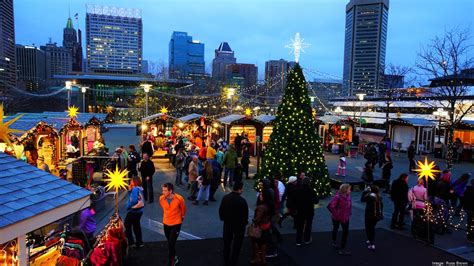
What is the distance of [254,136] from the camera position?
2117 cm

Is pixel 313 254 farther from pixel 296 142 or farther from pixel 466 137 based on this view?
pixel 466 137

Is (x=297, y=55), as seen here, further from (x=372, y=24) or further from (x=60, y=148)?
(x=372, y=24)

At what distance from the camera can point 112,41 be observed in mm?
166125

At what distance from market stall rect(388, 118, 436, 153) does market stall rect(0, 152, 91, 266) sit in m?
23.0

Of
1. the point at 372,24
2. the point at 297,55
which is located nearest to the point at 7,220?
the point at 297,55

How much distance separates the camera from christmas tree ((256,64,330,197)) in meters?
10.5

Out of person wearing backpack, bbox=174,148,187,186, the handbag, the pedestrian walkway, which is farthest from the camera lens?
person wearing backpack, bbox=174,148,187,186

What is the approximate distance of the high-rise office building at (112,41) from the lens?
162500 mm

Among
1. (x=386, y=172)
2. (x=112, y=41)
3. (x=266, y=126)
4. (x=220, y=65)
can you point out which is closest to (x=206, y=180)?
(x=386, y=172)

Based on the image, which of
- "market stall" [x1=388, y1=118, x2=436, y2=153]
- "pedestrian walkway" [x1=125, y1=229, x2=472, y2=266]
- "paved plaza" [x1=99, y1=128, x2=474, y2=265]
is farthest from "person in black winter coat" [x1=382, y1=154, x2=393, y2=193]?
A: "market stall" [x1=388, y1=118, x2=436, y2=153]

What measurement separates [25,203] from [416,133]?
83.4 ft

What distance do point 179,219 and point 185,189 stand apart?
20.1ft

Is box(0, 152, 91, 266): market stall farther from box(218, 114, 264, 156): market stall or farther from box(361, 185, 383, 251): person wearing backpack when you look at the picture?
box(218, 114, 264, 156): market stall

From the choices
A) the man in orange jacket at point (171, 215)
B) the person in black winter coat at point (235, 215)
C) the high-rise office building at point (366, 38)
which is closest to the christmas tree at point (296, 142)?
the person in black winter coat at point (235, 215)
